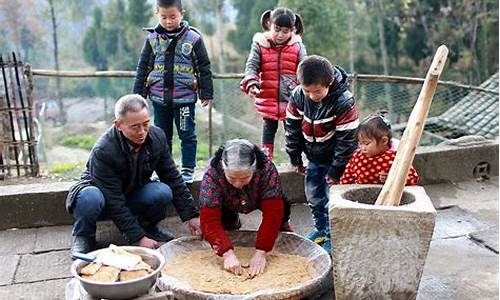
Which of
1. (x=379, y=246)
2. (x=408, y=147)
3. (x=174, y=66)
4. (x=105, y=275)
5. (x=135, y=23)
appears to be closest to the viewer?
(x=105, y=275)

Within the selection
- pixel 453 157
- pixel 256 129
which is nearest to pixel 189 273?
pixel 453 157

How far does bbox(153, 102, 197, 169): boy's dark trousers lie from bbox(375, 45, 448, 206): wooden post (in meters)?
1.74

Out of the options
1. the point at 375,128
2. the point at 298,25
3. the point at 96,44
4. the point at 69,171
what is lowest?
the point at 69,171

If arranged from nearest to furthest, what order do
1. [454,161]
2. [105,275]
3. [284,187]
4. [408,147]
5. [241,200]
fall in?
[105,275] → [408,147] → [241,200] → [284,187] → [454,161]

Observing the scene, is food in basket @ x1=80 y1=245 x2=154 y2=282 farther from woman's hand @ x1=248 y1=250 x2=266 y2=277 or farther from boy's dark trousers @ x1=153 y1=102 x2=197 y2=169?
boy's dark trousers @ x1=153 y1=102 x2=197 y2=169

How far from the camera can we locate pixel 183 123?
14.8 feet

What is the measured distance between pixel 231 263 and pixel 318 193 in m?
0.92

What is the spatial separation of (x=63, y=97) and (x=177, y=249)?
23741mm

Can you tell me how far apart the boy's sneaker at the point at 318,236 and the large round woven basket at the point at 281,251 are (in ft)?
1.01


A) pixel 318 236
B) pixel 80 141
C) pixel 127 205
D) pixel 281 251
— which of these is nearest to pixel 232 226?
pixel 281 251

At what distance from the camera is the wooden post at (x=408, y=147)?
313 centimetres

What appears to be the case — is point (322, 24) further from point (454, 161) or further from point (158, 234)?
point (158, 234)

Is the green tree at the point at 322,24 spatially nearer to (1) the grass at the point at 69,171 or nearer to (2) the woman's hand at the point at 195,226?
(1) the grass at the point at 69,171

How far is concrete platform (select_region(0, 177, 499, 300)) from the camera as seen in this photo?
3520mm
